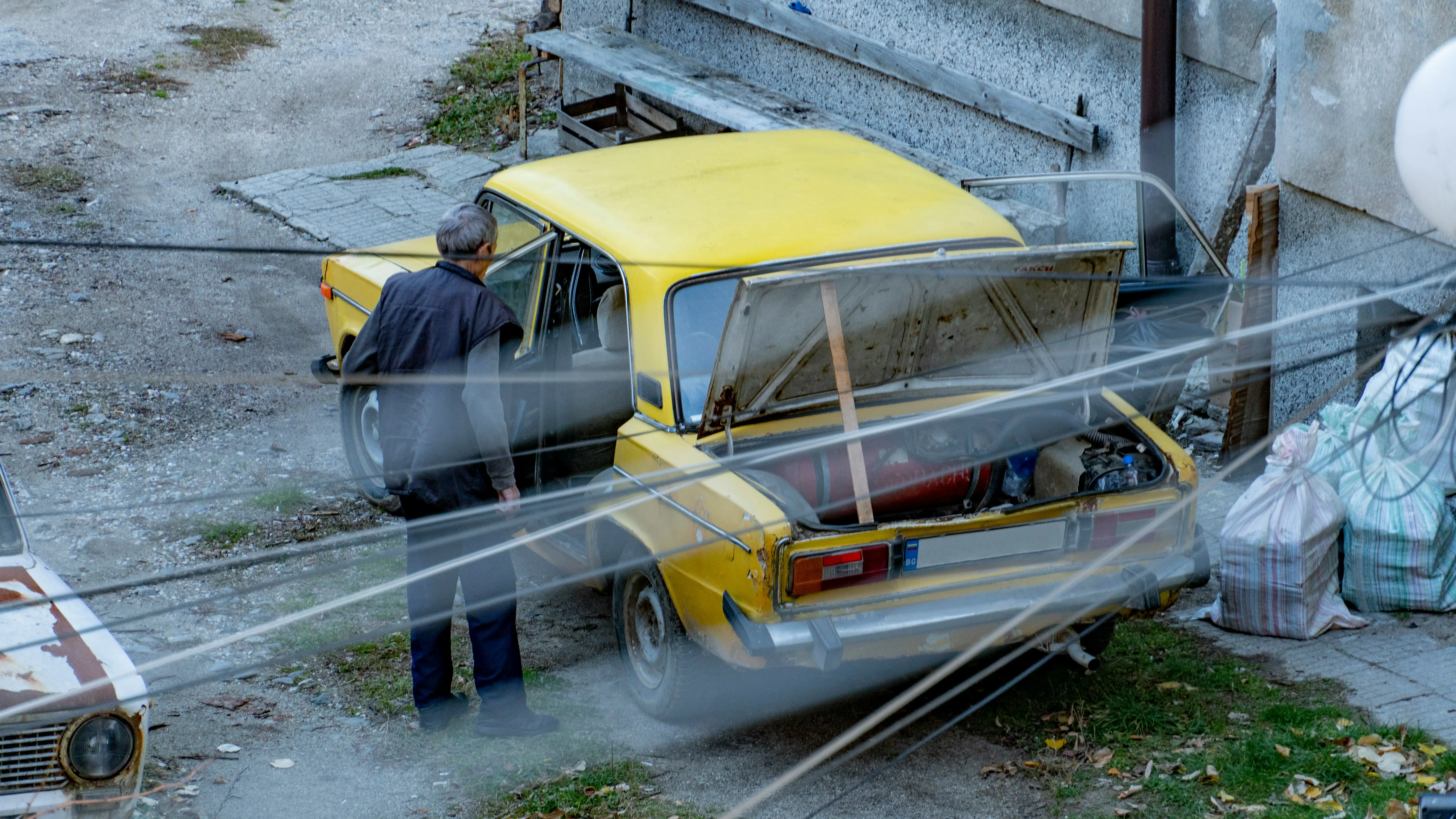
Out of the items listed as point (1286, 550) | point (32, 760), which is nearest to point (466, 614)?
point (32, 760)

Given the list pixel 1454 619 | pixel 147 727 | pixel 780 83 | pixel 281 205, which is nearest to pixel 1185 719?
pixel 1454 619

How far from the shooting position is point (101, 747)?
3697mm

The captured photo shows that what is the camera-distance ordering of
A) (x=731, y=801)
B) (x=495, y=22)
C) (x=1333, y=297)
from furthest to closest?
(x=495, y=22) < (x=1333, y=297) < (x=731, y=801)

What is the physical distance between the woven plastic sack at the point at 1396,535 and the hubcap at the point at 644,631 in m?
2.82

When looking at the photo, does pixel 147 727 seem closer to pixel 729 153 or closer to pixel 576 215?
pixel 576 215

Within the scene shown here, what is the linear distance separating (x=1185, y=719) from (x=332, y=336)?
4.37m

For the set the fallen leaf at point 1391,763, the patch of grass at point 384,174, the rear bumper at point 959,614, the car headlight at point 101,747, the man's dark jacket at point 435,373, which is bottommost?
the fallen leaf at point 1391,763

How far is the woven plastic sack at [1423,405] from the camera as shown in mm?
5570

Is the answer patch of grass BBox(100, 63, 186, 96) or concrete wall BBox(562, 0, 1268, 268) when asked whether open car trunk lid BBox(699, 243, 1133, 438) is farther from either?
patch of grass BBox(100, 63, 186, 96)

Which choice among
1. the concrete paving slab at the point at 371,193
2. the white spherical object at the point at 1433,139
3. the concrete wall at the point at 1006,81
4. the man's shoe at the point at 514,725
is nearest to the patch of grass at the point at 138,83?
the concrete paving slab at the point at 371,193

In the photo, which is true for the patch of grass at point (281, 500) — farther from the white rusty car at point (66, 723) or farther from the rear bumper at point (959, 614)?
the rear bumper at point (959, 614)

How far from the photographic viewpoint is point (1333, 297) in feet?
22.2

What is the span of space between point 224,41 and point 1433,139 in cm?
1455

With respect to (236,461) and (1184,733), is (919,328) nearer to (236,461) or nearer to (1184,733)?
(1184,733)
